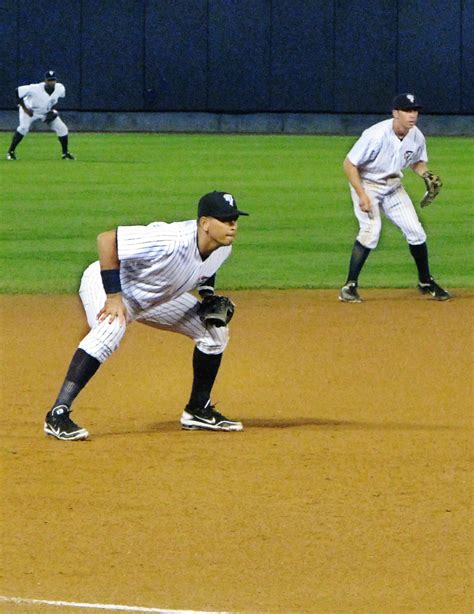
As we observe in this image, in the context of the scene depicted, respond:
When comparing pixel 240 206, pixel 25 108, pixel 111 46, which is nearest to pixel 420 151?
pixel 240 206

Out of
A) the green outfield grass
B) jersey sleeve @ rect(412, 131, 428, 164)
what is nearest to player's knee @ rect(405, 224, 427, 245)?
jersey sleeve @ rect(412, 131, 428, 164)

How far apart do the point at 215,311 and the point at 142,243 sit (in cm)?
64

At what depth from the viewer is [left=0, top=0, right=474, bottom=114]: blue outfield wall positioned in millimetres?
37188

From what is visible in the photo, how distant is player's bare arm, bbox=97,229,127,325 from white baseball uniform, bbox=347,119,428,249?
18.1 ft

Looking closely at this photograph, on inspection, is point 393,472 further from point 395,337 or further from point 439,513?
point 395,337

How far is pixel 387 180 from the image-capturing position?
1233 centimetres

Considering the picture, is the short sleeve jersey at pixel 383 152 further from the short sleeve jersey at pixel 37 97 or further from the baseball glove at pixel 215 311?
the short sleeve jersey at pixel 37 97

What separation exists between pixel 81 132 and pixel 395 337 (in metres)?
28.7

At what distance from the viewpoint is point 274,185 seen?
2356 centimetres

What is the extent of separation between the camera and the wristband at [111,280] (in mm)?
6898

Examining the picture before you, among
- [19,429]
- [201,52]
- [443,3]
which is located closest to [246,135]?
[201,52]

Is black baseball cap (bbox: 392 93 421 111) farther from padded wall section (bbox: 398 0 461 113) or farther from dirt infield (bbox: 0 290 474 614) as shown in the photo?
padded wall section (bbox: 398 0 461 113)

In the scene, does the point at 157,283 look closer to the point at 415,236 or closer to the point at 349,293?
the point at 349,293

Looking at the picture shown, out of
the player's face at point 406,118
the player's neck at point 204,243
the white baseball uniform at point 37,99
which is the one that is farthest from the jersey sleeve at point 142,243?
the white baseball uniform at point 37,99
